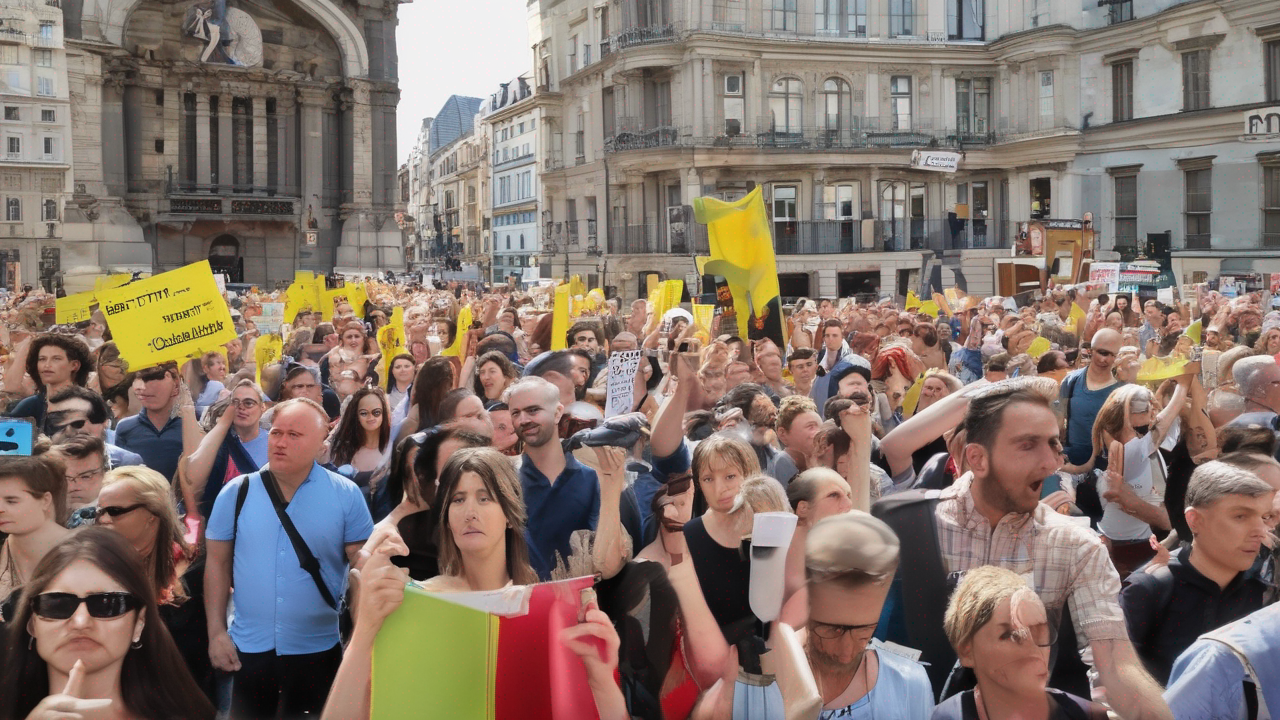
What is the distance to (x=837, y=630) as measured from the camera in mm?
3428

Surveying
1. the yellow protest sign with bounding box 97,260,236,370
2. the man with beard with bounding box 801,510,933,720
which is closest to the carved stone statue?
the yellow protest sign with bounding box 97,260,236,370

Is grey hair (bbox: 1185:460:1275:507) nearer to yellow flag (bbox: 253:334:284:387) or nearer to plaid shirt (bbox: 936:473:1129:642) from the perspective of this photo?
plaid shirt (bbox: 936:473:1129:642)

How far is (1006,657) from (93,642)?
8.46 ft

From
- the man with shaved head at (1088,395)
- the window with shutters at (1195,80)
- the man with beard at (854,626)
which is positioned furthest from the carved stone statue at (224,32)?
the man with beard at (854,626)

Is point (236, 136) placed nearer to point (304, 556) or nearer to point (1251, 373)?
point (1251, 373)

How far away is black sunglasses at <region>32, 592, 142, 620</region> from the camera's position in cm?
348

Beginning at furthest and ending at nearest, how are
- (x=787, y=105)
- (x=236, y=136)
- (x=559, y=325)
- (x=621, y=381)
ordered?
(x=236, y=136) → (x=787, y=105) → (x=559, y=325) → (x=621, y=381)

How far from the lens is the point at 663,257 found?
128ft

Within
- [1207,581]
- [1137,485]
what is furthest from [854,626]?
[1137,485]

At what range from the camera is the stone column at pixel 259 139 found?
162 feet

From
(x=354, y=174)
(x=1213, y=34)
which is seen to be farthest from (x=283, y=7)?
(x=1213, y=34)

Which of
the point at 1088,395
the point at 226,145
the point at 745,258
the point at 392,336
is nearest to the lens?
the point at 1088,395

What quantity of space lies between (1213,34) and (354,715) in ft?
119

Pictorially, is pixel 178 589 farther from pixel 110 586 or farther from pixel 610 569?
pixel 610 569
